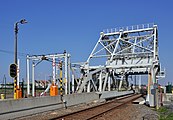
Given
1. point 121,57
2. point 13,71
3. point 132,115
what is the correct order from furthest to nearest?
1. point 121,57
2. point 132,115
3. point 13,71

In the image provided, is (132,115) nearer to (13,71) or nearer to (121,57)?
(13,71)

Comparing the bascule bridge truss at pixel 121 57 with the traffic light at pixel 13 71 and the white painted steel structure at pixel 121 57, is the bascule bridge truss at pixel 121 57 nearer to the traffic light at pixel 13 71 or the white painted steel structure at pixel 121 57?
the white painted steel structure at pixel 121 57

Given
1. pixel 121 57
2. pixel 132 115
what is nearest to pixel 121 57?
pixel 121 57

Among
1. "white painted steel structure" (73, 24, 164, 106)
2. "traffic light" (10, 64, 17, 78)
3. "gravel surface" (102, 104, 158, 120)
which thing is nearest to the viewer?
"gravel surface" (102, 104, 158, 120)

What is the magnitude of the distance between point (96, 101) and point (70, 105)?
7693mm

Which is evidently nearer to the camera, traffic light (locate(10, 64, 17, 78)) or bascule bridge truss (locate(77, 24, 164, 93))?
traffic light (locate(10, 64, 17, 78))

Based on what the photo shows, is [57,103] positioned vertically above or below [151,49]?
below

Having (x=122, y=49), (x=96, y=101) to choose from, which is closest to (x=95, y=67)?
(x=122, y=49)

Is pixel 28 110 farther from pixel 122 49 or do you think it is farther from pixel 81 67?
pixel 122 49

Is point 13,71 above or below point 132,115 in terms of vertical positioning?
above

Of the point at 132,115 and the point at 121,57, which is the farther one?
the point at 121,57

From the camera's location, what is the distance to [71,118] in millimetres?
15930

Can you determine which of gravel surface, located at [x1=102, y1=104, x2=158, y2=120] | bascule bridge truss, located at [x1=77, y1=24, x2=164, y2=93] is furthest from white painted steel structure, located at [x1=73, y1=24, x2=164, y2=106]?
gravel surface, located at [x1=102, y1=104, x2=158, y2=120]

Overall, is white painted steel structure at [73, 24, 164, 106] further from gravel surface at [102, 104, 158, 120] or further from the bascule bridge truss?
gravel surface at [102, 104, 158, 120]
